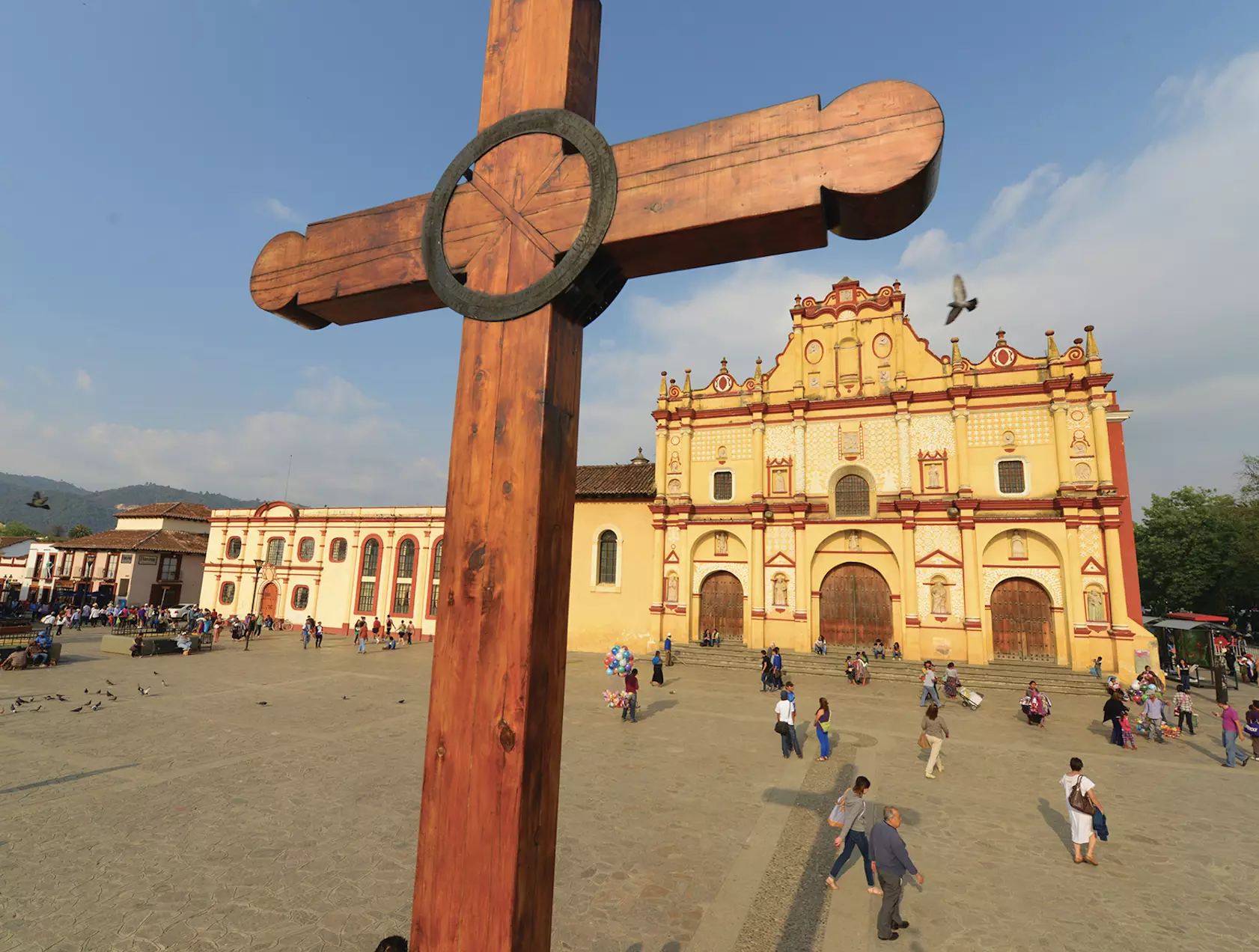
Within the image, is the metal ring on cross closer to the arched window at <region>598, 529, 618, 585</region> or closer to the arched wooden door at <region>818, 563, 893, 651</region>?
the arched wooden door at <region>818, 563, 893, 651</region>

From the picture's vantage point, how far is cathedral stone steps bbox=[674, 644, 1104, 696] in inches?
760

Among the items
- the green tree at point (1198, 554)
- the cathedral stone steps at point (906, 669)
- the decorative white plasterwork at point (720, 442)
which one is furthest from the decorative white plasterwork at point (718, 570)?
the green tree at point (1198, 554)

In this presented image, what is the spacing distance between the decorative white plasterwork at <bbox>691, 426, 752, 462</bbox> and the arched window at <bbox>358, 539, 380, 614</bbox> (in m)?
18.1

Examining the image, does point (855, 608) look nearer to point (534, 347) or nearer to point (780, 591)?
point (780, 591)

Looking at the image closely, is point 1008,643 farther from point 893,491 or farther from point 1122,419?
point 1122,419

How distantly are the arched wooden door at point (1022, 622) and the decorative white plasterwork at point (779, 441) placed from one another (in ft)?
30.8

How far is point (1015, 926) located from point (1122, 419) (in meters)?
23.4

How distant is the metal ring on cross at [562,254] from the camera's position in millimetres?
1634

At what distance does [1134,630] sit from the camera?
20094 millimetres

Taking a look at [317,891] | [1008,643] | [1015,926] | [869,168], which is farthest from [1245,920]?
[1008,643]

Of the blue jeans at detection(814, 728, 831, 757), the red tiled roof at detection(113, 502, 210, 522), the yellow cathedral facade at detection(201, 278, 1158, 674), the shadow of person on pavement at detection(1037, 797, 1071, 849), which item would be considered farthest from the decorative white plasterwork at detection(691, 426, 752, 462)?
the red tiled roof at detection(113, 502, 210, 522)

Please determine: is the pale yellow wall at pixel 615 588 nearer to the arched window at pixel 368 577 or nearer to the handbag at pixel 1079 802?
the arched window at pixel 368 577

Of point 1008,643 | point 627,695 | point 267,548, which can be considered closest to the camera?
point 627,695

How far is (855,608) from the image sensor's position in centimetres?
2388
